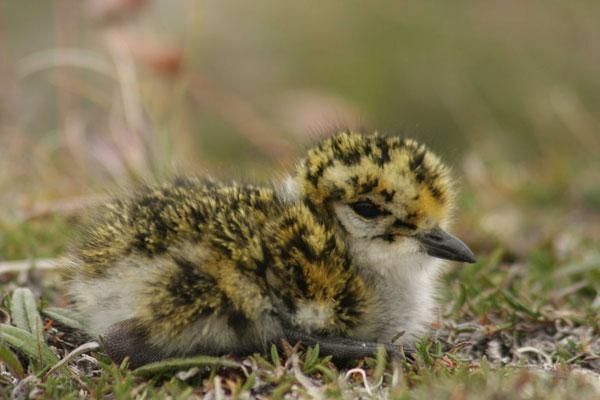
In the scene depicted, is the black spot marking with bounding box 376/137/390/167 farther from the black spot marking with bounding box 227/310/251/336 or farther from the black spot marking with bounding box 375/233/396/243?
the black spot marking with bounding box 227/310/251/336

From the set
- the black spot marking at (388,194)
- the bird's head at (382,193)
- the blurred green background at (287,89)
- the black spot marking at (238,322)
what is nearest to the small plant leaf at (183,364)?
the black spot marking at (238,322)

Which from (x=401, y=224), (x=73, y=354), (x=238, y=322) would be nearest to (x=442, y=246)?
(x=401, y=224)

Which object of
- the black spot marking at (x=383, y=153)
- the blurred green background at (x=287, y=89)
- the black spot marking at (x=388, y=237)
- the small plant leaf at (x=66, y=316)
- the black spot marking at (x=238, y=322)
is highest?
the blurred green background at (x=287, y=89)

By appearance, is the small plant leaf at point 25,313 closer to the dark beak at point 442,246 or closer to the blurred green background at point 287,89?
the blurred green background at point 287,89

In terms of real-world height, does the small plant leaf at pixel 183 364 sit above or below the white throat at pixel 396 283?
below

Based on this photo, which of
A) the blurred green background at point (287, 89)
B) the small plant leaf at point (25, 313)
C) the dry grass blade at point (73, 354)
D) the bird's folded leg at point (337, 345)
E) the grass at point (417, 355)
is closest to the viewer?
the grass at point (417, 355)

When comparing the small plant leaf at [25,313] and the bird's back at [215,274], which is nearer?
the bird's back at [215,274]

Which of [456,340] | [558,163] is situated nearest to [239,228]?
[456,340]
